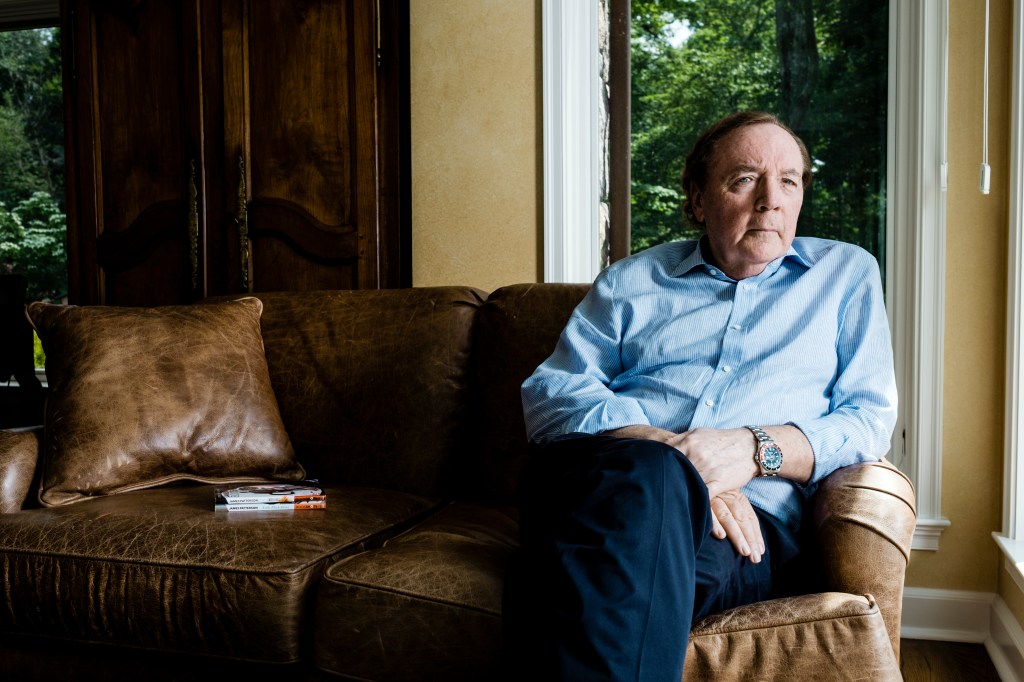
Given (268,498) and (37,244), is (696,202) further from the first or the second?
(37,244)

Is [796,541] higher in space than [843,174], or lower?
lower

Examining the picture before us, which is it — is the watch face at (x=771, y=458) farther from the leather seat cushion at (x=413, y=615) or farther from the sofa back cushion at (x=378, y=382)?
the sofa back cushion at (x=378, y=382)

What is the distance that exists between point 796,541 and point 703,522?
0.28 metres

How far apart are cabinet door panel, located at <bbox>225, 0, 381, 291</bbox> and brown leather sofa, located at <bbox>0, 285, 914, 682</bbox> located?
1.75 feet

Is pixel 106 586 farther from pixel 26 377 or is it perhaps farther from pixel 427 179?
pixel 26 377

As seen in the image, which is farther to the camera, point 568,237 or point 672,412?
point 568,237

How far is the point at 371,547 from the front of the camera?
1.58 metres

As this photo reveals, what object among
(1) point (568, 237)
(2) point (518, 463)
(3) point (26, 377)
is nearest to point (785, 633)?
(2) point (518, 463)

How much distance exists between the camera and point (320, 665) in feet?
4.42

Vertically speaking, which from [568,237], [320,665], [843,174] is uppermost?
[843,174]

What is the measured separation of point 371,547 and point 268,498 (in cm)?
25

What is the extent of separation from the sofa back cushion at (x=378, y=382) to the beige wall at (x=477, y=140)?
475mm

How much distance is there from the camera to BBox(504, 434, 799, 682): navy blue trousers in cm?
102

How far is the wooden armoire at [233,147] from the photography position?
8.61 ft
